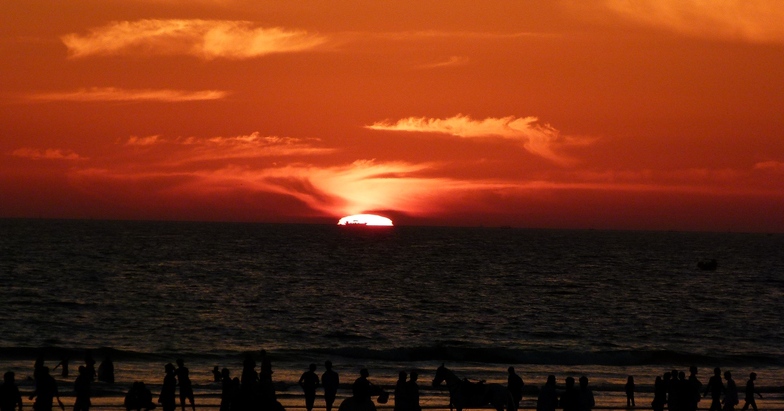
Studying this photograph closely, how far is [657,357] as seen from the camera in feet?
176

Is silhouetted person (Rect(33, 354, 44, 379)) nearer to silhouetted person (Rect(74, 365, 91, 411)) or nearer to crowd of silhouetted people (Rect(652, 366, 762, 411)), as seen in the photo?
silhouetted person (Rect(74, 365, 91, 411))

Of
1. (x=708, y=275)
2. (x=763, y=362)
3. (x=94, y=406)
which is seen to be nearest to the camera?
(x=94, y=406)

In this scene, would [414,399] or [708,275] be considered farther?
[708,275]

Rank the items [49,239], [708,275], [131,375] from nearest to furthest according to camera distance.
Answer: [131,375]
[708,275]
[49,239]

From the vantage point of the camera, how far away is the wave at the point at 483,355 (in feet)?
165

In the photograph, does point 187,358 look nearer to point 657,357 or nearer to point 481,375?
point 481,375

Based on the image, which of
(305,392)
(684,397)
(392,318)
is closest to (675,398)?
(684,397)

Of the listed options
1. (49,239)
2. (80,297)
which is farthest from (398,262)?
(49,239)

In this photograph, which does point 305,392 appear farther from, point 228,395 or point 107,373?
point 107,373

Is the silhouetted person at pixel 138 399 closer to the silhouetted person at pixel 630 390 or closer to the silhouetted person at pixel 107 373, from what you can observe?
the silhouetted person at pixel 107 373

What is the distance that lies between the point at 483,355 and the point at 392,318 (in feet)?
61.4

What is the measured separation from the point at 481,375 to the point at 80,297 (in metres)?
54.1

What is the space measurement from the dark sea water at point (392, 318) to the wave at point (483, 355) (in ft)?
0.46

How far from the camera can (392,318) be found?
2859 inches
